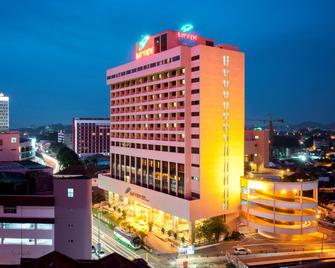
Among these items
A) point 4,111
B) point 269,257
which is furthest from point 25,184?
point 4,111

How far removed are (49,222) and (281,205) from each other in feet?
75.0

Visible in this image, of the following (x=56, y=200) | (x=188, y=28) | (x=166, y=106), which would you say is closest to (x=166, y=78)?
(x=166, y=106)

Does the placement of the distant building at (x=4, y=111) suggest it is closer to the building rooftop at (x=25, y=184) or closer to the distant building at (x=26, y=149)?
the distant building at (x=26, y=149)

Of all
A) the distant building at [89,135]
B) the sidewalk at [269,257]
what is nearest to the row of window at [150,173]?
the sidewalk at [269,257]

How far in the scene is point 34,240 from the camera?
1133 inches

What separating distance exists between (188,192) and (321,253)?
1453cm

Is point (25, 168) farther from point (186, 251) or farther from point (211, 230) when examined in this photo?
point (211, 230)

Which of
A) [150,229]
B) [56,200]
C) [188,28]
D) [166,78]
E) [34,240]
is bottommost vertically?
[150,229]

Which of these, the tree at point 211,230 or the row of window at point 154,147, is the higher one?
the row of window at point 154,147

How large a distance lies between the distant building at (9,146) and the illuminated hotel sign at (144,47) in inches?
897

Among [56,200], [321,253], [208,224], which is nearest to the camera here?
[56,200]

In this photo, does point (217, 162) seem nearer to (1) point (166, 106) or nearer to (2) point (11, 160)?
(1) point (166, 106)

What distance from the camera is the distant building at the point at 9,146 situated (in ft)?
183

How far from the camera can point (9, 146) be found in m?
56.5
